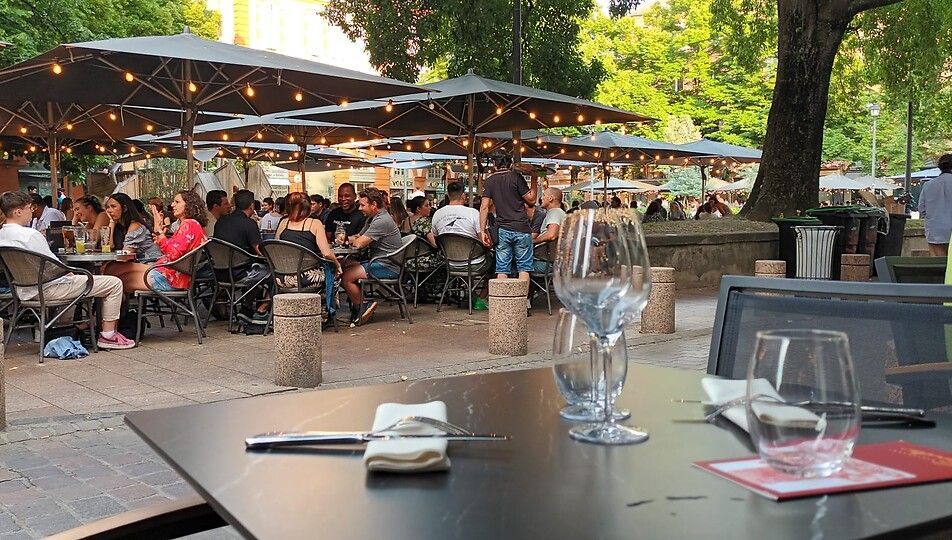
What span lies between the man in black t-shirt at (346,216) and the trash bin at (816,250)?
694cm

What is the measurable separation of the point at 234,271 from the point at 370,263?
157 centimetres

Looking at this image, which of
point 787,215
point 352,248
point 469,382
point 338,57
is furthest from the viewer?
point 338,57

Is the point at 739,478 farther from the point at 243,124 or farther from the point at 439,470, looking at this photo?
the point at 243,124

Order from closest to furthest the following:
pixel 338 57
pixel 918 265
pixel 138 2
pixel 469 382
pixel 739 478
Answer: pixel 739 478 → pixel 469 382 → pixel 918 265 → pixel 138 2 → pixel 338 57

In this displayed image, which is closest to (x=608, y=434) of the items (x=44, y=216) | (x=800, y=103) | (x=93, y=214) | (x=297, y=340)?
(x=297, y=340)

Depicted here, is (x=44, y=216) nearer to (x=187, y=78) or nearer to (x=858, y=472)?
(x=187, y=78)

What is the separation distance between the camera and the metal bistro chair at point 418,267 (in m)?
11.4

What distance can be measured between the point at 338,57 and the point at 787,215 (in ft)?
190

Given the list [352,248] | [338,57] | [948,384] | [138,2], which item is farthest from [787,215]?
[338,57]

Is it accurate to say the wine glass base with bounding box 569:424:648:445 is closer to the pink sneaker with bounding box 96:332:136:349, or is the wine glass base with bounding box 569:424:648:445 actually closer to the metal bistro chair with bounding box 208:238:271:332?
the pink sneaker with bounding box 96:332:136:349

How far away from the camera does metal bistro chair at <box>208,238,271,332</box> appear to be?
9609 mm

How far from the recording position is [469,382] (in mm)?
2334

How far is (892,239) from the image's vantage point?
17.1 m

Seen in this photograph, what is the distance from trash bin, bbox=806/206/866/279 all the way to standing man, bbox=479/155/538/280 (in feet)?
21.0
